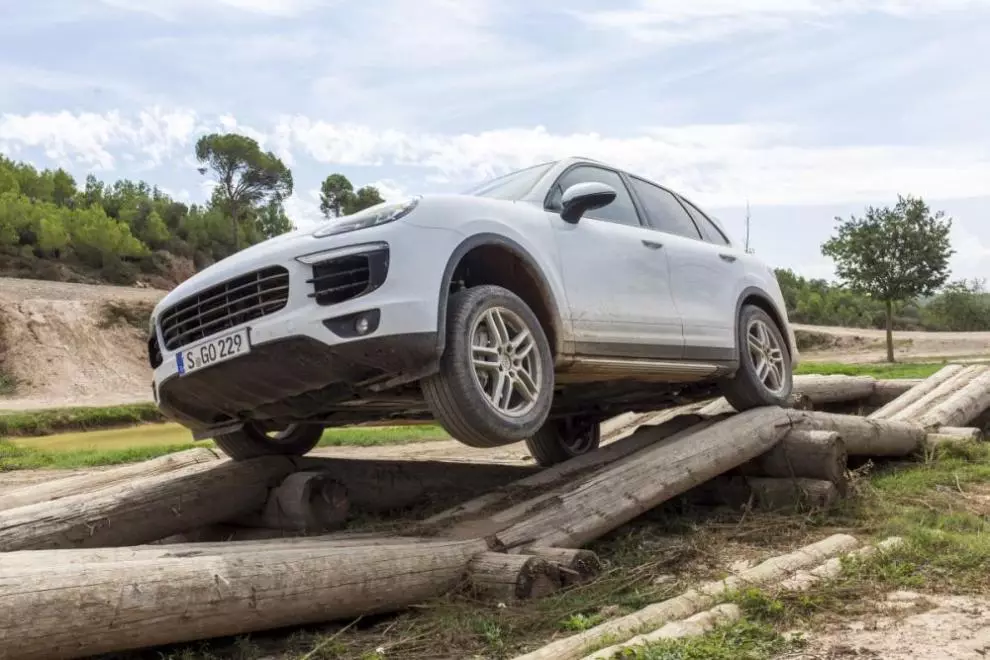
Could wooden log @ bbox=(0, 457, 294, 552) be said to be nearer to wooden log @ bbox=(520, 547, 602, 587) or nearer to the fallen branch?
wooden log @ bbox=(520, 547, 602, 587)

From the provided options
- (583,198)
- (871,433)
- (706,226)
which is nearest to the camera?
(583,198)

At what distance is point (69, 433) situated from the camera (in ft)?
61.3

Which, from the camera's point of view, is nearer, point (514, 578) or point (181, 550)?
point (181, 550)

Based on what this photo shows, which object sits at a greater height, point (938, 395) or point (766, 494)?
point (938, 395)

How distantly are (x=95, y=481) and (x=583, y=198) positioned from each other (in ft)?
12.3

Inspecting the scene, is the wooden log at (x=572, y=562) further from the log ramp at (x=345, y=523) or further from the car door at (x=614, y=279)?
the car door at (x=614, y=279)

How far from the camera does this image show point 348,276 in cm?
392

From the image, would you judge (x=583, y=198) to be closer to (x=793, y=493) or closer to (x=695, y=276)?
(x=695, y=276)

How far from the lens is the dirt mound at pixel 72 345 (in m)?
25.5

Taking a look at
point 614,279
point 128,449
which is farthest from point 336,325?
point 128,449

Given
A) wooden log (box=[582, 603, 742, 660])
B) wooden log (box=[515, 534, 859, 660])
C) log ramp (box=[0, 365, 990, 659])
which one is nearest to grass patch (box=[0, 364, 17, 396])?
log ramp (box=[0, 365, 990, 659])

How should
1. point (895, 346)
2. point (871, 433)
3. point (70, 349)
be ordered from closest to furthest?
point (871, 433) < point (70, 349) < point (895, 346)

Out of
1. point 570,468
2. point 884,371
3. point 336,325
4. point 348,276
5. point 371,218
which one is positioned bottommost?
point 884,371

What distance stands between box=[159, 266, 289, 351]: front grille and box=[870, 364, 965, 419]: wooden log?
6.04 m
